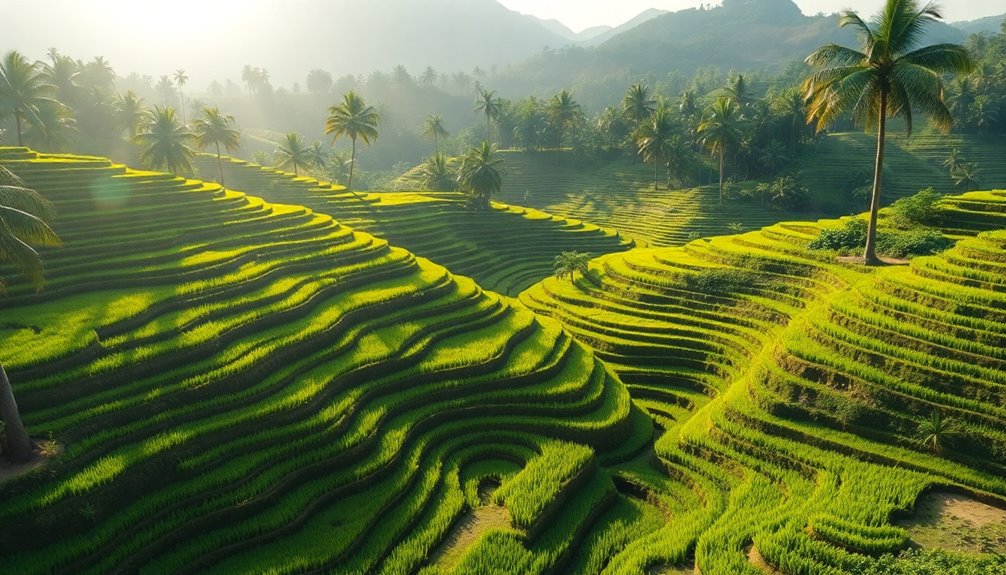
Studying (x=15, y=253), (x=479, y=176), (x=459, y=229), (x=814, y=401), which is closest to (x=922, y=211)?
(x=814, y=401)

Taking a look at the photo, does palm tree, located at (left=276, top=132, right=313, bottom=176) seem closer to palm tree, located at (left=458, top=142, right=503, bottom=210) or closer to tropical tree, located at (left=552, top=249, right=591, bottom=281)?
palm tree, located at (left=458, top=142, right=503, bottom=210)

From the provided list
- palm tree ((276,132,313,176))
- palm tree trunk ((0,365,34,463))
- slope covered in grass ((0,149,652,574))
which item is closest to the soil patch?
slope covered in grass ((0,149,652,574))

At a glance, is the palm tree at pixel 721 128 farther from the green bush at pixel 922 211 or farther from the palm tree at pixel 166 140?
the palm tree at pixel 166 140

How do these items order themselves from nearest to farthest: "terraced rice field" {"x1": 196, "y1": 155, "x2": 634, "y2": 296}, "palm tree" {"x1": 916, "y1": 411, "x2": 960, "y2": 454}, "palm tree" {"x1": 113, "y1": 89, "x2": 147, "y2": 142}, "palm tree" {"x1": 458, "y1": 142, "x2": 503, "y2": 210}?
"palm tree" {"x1": 916, "y1": 411, "x2": 960, "y2": 454} < "terraced rice field" {"x1": 196, "y1": 155, "x2": 634, "y2": 296} < "palm tree" {"x1": 458, "y1": 142, "x2": 503, "y2": 210} < "palm tree" {"x1": 113, "y1": 89, "x2": 147, "y2": 142}

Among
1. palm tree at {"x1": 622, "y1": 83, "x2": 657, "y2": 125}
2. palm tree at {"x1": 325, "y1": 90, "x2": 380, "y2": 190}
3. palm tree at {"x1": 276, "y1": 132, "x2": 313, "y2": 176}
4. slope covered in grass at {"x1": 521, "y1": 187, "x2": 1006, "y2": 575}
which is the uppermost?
palm tree at {"x1": 622, "y1": 83, "x2": 657, "y2": 125}

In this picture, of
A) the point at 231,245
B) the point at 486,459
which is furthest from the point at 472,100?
the point at 486,459

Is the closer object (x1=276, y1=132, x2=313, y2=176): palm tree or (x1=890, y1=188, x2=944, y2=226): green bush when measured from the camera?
(x1=890, y1=188, x2=944, y2=226): green bush

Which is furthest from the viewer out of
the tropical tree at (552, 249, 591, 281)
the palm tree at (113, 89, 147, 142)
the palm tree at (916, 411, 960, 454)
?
the palm tree at (113, 89, 147, 142)

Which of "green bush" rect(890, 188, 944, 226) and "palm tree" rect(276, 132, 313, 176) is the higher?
"palm tree" rect(276, 132, 313, 176)
